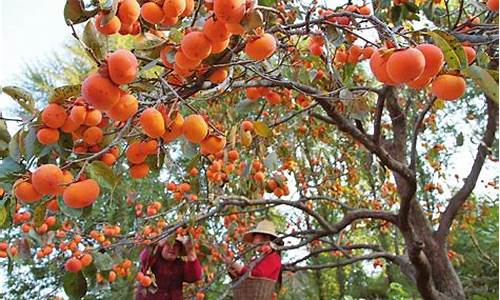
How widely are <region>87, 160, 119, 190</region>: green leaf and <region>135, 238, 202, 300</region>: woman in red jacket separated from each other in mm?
1927

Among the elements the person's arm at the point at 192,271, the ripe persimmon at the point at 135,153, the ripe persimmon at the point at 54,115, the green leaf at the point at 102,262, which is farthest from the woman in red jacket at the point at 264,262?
the ripe persimmon at the point at 54,115

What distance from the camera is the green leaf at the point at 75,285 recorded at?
145 centimetres

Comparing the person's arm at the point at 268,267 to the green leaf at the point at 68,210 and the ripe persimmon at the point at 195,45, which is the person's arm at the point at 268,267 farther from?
the ripe persimmon at the point at 195,45

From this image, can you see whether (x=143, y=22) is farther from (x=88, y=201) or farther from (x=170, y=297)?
(x=170, y=297)

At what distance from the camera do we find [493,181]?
4.74 metres

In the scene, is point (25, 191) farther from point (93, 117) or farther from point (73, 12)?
point (73, 12)

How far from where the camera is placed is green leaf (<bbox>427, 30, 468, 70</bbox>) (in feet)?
2.63

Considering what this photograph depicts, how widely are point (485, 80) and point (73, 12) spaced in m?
0.62

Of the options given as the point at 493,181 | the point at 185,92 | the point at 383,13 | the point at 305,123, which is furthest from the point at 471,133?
the point at 185,92

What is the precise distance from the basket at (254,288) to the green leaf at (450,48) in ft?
6.34

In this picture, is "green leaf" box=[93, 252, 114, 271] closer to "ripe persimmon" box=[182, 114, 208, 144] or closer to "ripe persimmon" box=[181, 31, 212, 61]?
"ripe persimmon" box=[182, 114, 208, 144]

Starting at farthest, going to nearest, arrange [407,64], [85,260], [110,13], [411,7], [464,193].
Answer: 1. [464,193]
2. [411,7]
3. [85,260]
4. [110,13]
5. [407,64]

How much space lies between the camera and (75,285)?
1470mm

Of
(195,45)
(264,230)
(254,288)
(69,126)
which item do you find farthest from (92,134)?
(264,230)
